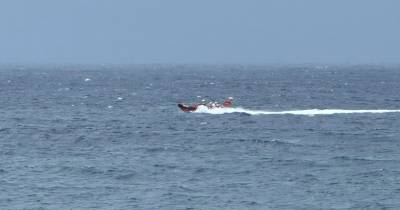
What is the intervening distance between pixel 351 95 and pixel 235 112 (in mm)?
42814

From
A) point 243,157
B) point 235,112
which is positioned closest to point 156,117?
point 235,112

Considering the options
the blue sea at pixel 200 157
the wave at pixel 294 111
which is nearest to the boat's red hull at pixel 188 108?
the wave at pixel 294 111

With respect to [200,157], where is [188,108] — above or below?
above

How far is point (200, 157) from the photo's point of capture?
75312 millimetres

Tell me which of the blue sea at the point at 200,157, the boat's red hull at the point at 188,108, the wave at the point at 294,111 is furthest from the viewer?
Result: the boat's red hull at the point at 188,108

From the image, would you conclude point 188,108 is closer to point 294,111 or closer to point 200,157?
point 294,111

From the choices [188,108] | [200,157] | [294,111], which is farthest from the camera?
[294,111]

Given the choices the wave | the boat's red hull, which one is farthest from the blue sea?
the boat's red hull

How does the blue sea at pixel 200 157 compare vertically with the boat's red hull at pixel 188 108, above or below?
below

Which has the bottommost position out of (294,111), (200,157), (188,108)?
(200,157)

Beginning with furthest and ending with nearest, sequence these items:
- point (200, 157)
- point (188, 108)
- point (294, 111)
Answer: point (294, 111) → point (188, 108) → point (200, 157)

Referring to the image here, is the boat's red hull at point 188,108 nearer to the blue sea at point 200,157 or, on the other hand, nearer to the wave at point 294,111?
the wave at point 294,111

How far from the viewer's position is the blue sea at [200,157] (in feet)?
194

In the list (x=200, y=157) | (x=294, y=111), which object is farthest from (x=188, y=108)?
(x=200, y=157)
